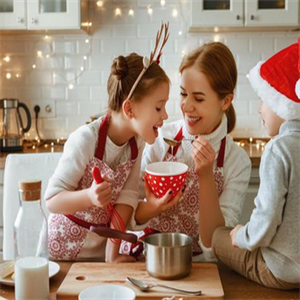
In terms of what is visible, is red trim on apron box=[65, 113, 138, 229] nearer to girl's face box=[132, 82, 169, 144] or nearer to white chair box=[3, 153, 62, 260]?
girl's face box=[132, 82, 169, 144]

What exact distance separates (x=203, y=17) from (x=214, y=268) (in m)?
2.20

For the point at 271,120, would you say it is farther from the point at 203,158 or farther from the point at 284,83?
the point at 203,158

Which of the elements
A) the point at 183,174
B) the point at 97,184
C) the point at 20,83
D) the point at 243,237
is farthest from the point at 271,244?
the point at 20,83

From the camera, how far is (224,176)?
6.07 ft

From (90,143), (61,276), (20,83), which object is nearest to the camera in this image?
(61,276)

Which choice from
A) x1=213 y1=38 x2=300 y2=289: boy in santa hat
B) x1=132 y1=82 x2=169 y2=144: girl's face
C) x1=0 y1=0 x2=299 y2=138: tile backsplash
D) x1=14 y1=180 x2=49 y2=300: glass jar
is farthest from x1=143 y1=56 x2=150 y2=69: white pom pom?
x1=0 y1=0 x2=299 y2=138: tile backsplash

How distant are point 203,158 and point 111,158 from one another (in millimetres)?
312

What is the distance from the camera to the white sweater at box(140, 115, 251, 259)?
70.0 inches

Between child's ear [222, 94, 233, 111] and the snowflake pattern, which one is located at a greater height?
child's ear [222, 94, 233, 111]

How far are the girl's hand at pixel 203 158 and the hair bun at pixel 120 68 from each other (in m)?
0.34

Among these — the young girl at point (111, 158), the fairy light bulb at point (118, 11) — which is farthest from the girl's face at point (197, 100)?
the fairy light bulb at point (118, 11)

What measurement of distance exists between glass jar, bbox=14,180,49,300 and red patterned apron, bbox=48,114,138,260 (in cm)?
52

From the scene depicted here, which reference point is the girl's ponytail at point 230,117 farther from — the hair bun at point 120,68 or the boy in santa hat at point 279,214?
the boy in santa hat at point 279,214

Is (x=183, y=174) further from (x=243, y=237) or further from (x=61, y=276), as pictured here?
Answer: (x=61, y=276)
